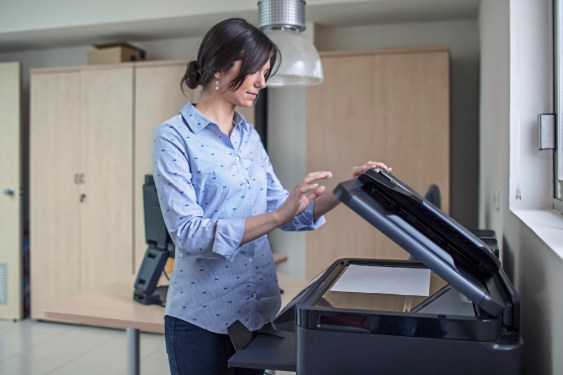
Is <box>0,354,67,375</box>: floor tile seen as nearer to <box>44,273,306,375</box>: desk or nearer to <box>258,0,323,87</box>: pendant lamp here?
<box>44,273,306,375</box>: desk

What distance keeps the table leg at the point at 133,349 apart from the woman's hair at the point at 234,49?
1236mm

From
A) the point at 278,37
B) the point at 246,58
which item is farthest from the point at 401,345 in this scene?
the point at 278,37

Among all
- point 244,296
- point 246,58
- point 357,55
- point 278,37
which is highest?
point 357,55

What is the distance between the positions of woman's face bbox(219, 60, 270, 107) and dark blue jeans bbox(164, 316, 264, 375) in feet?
1.93

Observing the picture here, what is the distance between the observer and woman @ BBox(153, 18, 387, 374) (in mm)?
1412

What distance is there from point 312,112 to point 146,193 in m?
1.61

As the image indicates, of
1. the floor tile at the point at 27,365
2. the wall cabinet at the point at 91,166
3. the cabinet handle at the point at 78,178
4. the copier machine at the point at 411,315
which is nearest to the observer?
the copier machine at the point at 411,315

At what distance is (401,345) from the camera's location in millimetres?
917

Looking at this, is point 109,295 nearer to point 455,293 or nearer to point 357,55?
point 455,293

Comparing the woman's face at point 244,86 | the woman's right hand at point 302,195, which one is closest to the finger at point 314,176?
the woman's right hand at point 302,195

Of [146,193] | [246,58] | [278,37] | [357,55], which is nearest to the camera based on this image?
[246,58]

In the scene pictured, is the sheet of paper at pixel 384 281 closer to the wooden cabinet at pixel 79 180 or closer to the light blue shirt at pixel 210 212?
the light blue shirt at pixel 210 212

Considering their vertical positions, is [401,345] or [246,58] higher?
[246,58]

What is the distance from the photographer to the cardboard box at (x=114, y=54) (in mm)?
4410
